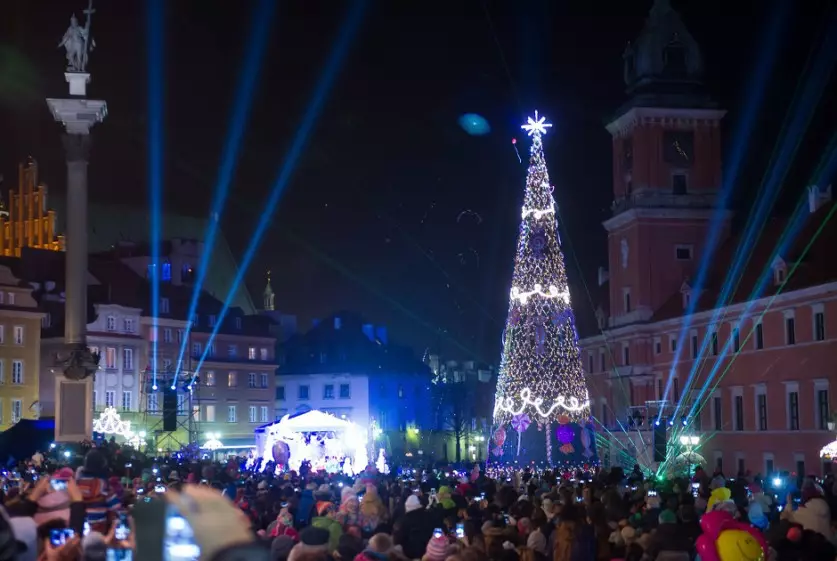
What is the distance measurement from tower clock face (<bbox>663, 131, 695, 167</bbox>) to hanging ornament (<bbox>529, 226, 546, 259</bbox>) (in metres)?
29.5

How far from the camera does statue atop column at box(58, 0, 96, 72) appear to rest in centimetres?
4544

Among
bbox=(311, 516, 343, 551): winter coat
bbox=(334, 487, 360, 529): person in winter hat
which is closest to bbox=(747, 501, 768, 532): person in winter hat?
bbox=(334, 487, 360, 529): person in winter hat

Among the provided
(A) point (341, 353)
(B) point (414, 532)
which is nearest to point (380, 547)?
(B) point (414, 532)

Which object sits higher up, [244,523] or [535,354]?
[535,354]

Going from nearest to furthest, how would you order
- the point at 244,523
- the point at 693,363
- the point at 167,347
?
the point at 244,523 → the point at 693,363 → the point at 167,347

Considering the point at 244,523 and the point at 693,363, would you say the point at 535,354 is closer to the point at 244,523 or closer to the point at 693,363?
the point at 693,363

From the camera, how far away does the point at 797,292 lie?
5669 cm

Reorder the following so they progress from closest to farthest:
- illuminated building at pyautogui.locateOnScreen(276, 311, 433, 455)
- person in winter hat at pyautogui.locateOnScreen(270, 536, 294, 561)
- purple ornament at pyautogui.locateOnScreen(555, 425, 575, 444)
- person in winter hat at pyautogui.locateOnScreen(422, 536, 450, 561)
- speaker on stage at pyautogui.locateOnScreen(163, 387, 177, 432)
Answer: person in winter hat at pyautogui.locateOnScreen(422, 536, 450, 561), person in winter hat at pyautogui.locateOnScreen(270, 536, 294, 561), purple ornament at pyautogui.locateOnScreen(555, 425, 575, 444), speaker on stage at pyautogui.locateOnScreen(163, 387, 177, 432), illuminated building at pyautogui.locateOnScreen(276, 311, 433, 455)

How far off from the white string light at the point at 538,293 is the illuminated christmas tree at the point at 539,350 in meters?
0.03

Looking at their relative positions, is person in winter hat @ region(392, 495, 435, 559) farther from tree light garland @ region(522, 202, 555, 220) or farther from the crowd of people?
tree light garland @ region(522, 202, 555, 220)

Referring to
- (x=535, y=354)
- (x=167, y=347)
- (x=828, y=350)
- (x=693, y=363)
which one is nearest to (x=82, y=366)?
(x=535, y=354)

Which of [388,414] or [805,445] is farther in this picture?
[388,414]

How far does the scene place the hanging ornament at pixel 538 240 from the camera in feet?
154

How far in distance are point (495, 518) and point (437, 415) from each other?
8882 cm
